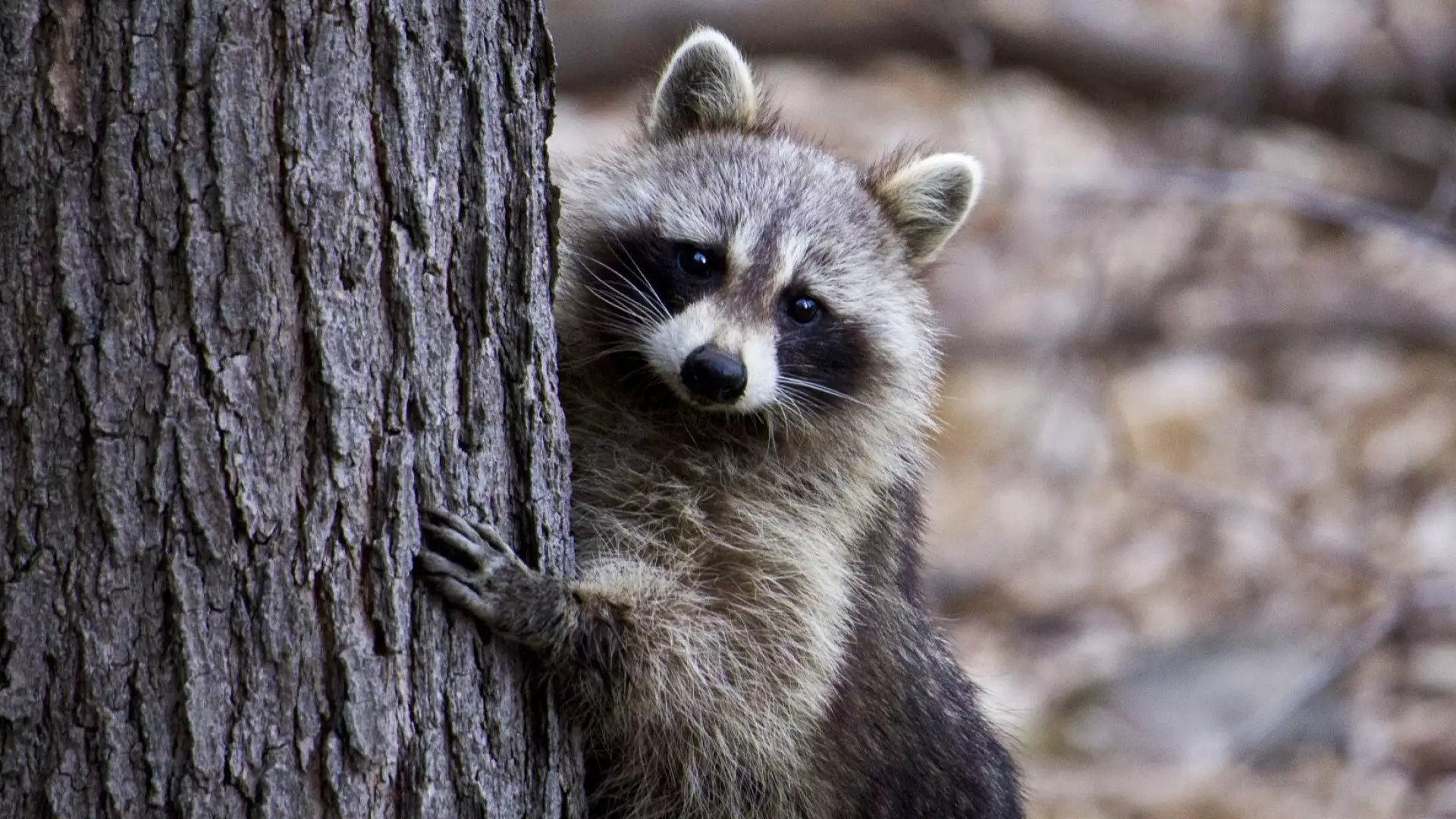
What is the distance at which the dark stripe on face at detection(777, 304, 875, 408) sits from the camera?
132 inches

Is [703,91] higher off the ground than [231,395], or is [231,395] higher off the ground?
[703,91]

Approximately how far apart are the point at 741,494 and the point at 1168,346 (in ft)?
18.6

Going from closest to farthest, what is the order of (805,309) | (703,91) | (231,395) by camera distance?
1. (231,395)
2. (805,309)
3. (703,91)

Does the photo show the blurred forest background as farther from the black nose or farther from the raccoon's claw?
the raccoon's claw

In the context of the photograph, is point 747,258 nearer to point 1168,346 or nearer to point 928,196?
point 928,196

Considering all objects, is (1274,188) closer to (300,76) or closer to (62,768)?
(300,76)

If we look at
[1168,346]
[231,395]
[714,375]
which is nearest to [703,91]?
[714,375]

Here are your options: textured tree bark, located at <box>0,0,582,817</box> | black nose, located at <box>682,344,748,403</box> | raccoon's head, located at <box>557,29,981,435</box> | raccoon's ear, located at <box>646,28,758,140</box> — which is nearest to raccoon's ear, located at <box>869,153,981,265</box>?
raccoon's head, located at <box>557,29,981,435</box>

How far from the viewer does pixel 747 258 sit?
3322 millimetres

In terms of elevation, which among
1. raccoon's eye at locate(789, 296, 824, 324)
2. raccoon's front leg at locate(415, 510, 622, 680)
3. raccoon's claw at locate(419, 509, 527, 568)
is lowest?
raccoon's front leg at locate(415, 510, 622, 680)

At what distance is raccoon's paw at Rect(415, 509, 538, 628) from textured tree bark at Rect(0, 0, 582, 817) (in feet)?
0.09

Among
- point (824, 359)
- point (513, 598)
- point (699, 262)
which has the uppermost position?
point (699, 262)

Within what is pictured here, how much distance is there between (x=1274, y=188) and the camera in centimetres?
588

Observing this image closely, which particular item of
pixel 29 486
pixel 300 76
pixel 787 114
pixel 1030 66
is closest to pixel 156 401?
pixel 29 486
